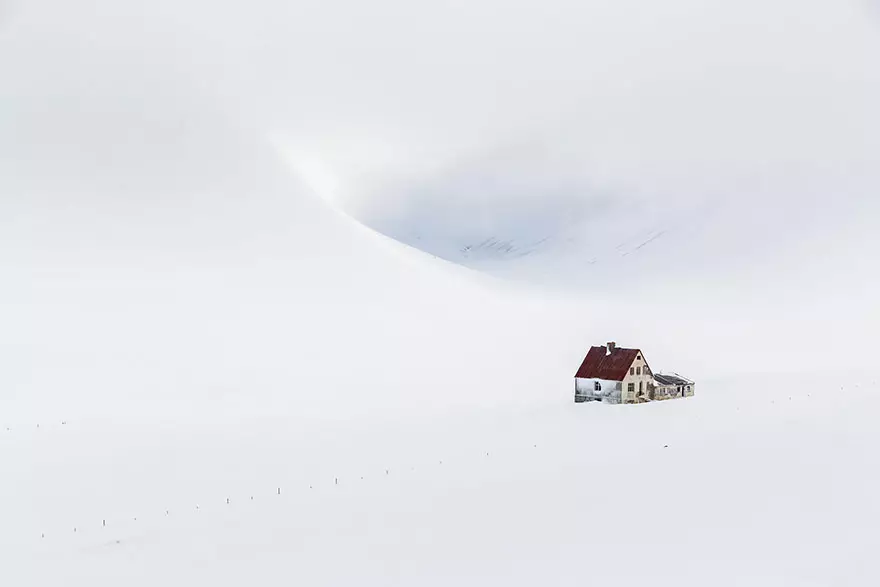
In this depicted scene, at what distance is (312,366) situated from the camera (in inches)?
1292

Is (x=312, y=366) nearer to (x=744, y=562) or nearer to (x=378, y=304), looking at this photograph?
(x=378, y=304)

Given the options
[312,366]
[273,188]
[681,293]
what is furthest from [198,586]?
[681,293]

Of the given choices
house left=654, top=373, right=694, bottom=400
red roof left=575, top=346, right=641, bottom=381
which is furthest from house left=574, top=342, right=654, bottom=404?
house left=654, top=373, right=694, bottom=400

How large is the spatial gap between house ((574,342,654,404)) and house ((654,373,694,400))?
0.28 metres

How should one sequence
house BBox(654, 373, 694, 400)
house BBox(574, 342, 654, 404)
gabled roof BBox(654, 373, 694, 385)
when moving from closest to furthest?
1. house BBox(574, 342, 654, 404)
2. house BBox(654, 373, 694, 400)
3. gabled roof BBox(654, 373, 694, 385)

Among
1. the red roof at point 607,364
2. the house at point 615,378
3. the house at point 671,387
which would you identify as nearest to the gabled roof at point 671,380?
the house at point 671,387

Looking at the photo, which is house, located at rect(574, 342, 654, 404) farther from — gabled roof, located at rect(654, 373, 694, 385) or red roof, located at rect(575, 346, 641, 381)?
gabled roof, located at rect(654, 373, 694, 385)

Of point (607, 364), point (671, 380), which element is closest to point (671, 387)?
point (671, 380)

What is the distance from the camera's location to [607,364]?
29.5 m

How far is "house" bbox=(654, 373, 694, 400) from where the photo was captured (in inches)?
1180

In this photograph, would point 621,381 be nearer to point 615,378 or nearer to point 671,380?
point 615,378

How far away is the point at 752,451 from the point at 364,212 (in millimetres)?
59449

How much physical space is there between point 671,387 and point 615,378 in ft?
8.38

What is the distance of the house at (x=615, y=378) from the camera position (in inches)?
1139
